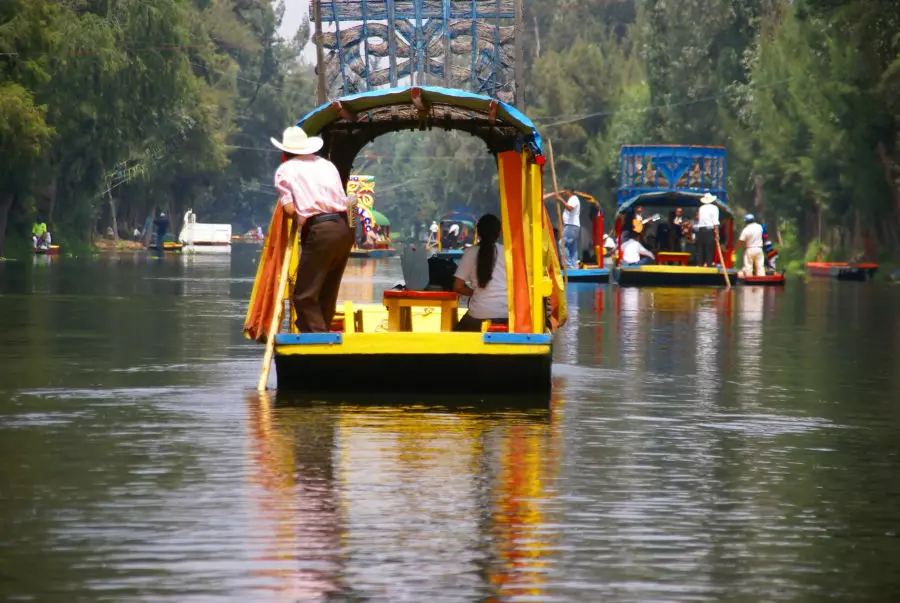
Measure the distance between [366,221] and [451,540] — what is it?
3010 inches

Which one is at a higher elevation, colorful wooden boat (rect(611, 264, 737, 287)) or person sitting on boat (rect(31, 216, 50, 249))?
person sitting on boat (rect(31, 216, 50, 249))

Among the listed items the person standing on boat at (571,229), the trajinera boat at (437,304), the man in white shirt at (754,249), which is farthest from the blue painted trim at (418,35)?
the trajinera boat at (437,304)

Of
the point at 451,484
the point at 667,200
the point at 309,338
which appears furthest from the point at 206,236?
the point at 451,484

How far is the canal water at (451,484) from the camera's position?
7945 millimetres

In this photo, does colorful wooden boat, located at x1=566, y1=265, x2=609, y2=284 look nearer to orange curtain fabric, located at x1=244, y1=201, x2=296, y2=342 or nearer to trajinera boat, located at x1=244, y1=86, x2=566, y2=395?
trajinera boat, located at x1=244, y1=86, x2=566, y2=395

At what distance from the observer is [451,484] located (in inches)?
413

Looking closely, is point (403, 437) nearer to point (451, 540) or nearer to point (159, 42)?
point (451, 540)

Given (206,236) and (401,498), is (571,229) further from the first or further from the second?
(206,236)

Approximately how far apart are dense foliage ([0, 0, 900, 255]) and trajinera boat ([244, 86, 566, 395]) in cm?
3184

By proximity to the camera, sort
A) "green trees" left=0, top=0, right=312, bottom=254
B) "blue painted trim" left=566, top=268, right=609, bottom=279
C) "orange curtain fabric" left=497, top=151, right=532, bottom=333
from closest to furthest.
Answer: "orange curtain fabric" left=497, top=151, right=532, bottom=333 < "blue painted trim" left=566, top=268, right=609, bottom=279 < "green trees" left=0, top=0, right=312, bottom=254

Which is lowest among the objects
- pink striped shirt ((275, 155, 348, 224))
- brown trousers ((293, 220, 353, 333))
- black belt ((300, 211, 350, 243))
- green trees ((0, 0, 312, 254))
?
brown trousers ((293, 220, 353, 333))

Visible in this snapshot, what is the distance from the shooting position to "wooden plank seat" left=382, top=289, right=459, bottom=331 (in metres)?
17.4

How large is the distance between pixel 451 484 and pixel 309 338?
4.84 meters

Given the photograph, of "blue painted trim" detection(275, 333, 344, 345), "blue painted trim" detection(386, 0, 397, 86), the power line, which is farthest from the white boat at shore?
"blue painted trim" detection(275, 333, 344, 345)
